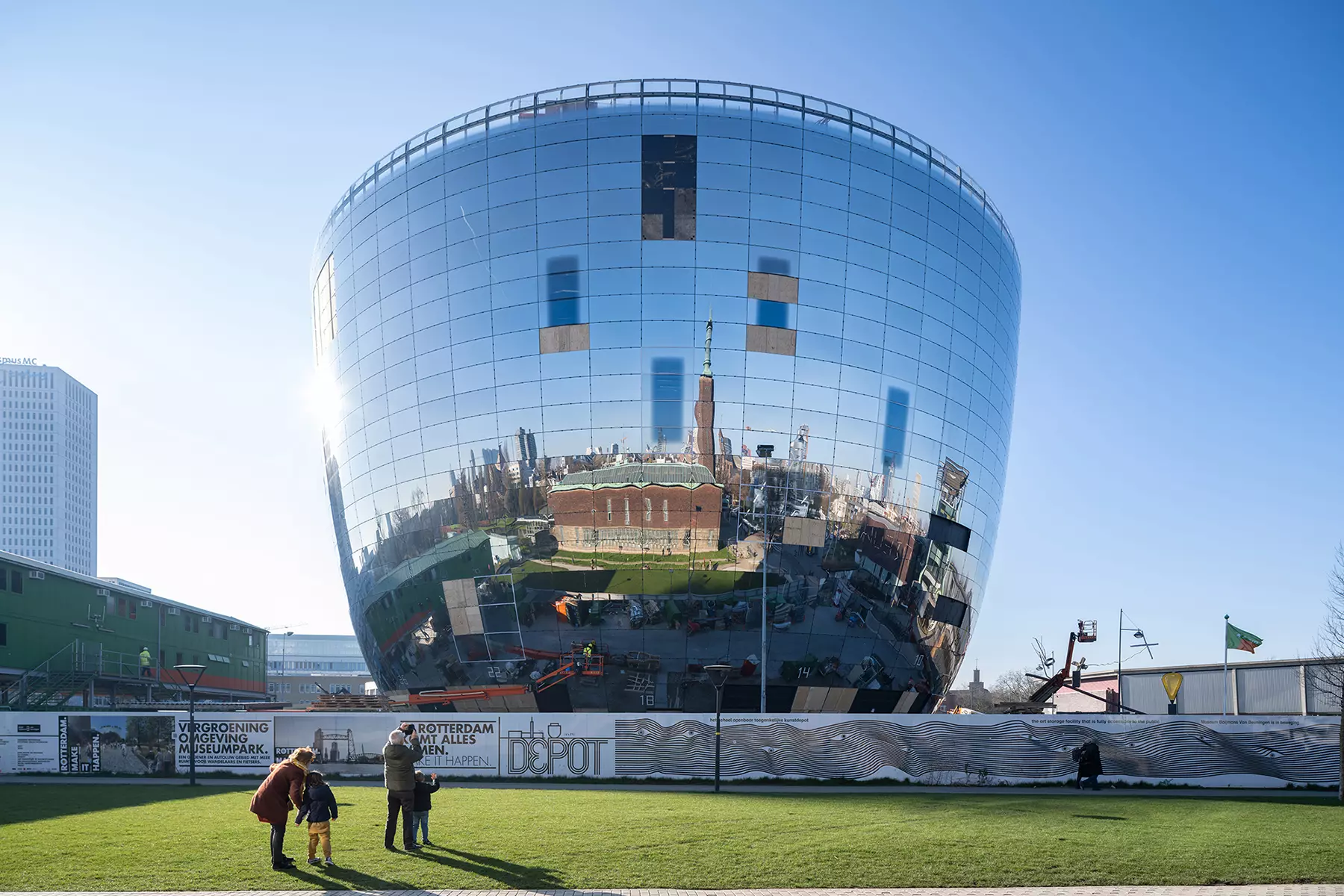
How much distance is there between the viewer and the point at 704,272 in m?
39.1

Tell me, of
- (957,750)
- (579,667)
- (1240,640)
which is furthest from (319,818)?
(1240,640)

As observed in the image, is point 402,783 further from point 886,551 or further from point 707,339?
point 886,551

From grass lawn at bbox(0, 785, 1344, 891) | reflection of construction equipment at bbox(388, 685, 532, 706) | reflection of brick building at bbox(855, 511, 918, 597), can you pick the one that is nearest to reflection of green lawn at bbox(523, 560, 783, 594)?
reflection of construction equipment at bbox(388, 685, 532, 706)

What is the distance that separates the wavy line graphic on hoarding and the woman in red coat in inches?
606

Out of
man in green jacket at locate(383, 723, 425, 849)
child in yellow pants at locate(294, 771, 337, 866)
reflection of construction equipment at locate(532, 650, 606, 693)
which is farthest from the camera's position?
reflection of construction equipment at locate(532, 650, 606, 693)

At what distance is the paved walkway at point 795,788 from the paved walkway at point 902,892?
1319 cm

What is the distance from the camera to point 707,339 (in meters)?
38.7

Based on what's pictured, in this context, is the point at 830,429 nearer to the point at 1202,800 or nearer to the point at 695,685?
the point at 695,685

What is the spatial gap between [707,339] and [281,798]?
86.4 ft

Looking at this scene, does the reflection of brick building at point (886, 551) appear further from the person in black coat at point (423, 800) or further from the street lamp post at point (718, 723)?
the person in black coat at point (423, 800)

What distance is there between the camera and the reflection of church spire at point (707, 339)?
38.4 m

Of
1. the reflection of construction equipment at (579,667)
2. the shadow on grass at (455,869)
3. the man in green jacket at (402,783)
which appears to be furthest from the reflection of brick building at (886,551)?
the shadow on grass at (455,869)

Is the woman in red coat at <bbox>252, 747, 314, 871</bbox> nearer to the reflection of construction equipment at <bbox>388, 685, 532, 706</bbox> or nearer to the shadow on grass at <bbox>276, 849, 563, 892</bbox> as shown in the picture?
the shadow on grass at <bbox>276, 849, 563, 892</bbox>

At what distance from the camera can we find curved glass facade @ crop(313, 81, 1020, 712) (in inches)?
1495
